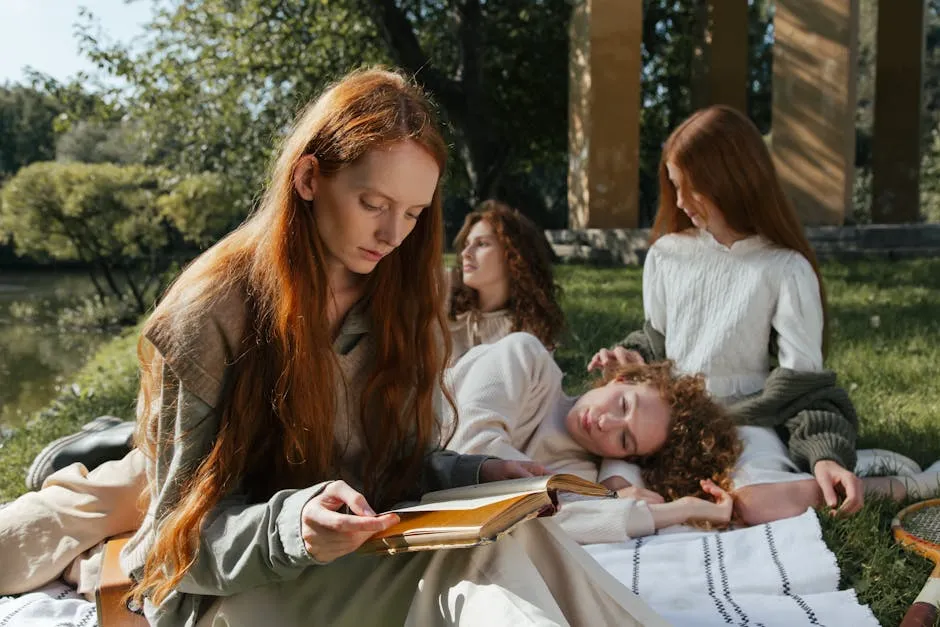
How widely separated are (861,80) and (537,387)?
89.8ft

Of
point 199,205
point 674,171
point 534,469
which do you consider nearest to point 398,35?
point 199,205

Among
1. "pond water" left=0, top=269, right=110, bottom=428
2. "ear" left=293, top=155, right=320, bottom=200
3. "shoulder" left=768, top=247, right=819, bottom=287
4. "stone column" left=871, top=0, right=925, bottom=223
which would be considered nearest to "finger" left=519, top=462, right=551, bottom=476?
"ear" left=293, top=155, right=320, bottom=200

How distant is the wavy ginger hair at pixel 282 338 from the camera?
6.32ft

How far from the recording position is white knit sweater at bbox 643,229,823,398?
3.81m

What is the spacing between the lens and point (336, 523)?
168cm

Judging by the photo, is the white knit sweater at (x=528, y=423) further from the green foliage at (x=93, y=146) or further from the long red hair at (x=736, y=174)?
the green foliage at (x=93, y=146)

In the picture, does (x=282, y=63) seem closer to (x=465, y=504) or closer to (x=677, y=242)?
(x=677, y=242)

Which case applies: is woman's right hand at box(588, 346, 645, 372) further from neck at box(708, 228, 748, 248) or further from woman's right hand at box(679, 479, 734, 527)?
woman's right hand at box(679, 479, 734, 527)

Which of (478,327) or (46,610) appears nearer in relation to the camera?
(46,610)

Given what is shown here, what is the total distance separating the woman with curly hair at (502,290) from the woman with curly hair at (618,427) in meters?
1.02

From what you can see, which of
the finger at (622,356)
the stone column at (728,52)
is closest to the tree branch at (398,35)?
the stone column at (728,52)

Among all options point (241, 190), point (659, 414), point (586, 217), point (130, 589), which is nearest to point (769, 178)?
point (659, 414)

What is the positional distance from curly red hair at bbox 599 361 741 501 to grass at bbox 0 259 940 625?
405 millimetres

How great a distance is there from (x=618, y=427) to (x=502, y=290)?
4.71 ft
